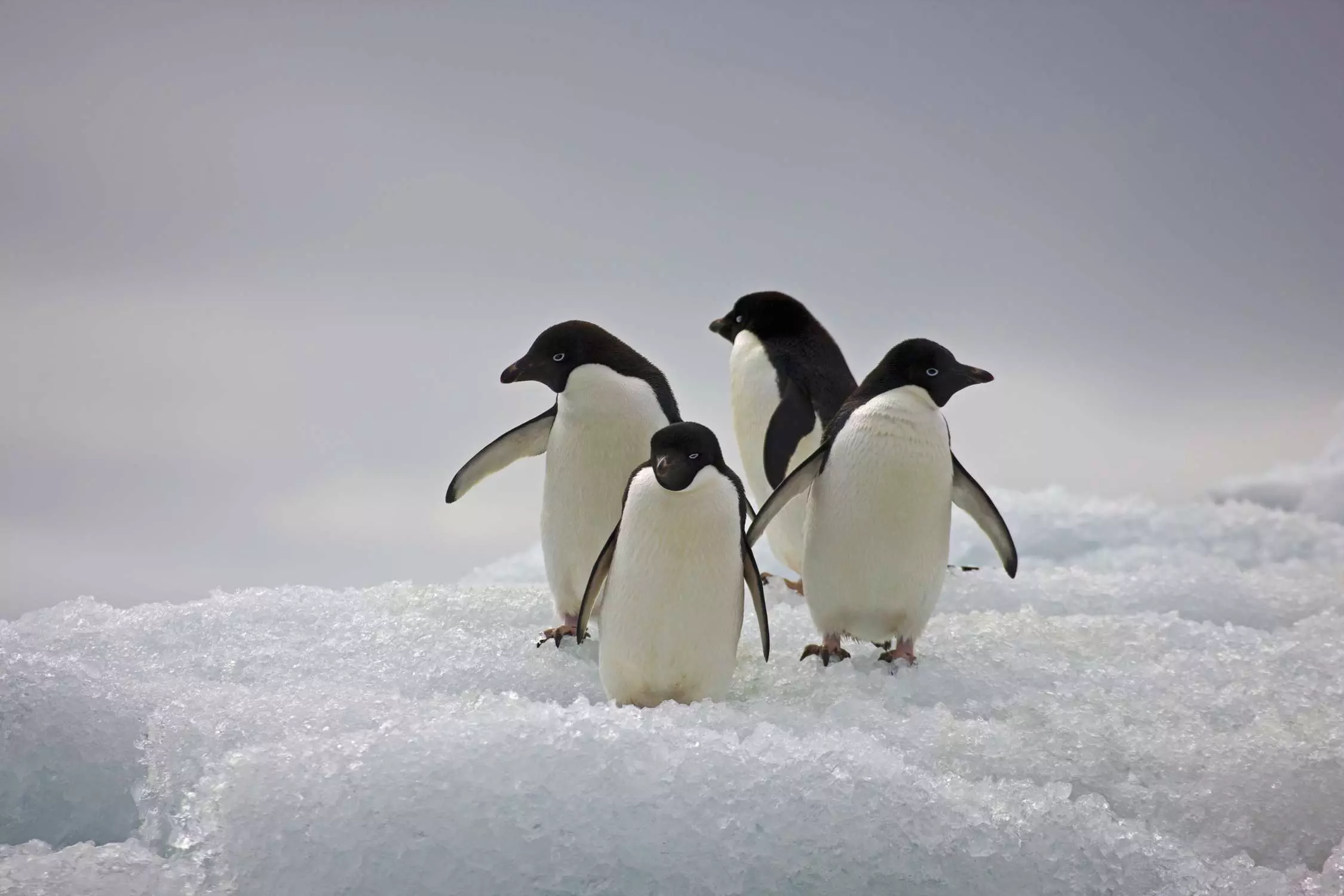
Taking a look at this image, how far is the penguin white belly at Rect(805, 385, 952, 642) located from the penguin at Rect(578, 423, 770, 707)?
411 mm

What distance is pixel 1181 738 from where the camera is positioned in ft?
8.13

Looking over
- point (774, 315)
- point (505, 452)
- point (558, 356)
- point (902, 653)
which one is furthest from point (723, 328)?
point (902, 653)

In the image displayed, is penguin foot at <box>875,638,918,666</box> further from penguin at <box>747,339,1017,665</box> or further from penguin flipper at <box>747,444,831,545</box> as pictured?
penguin flipper at <box>747,444,831,545</box>

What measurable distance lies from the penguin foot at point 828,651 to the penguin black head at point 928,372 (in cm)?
66

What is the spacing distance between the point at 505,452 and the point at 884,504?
118cm

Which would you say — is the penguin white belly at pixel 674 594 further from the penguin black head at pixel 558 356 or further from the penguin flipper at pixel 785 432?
the penguin flipper at pixel 785 432

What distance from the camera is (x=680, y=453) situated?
2398 millimetres

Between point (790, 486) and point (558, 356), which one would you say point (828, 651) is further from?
point (558, 356)

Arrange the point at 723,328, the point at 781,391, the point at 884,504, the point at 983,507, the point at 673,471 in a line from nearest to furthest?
the point at 673,471 → the point at 884,504 → the point at 983,507 → the point at 781,391 → the point at 723,328

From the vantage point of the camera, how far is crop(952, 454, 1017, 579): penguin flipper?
10.2 feet

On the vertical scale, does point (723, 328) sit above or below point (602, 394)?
above

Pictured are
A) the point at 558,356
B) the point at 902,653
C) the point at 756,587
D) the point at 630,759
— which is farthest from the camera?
the point at 558,356

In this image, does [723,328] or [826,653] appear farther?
[723,328]

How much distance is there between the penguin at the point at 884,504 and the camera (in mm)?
2814
